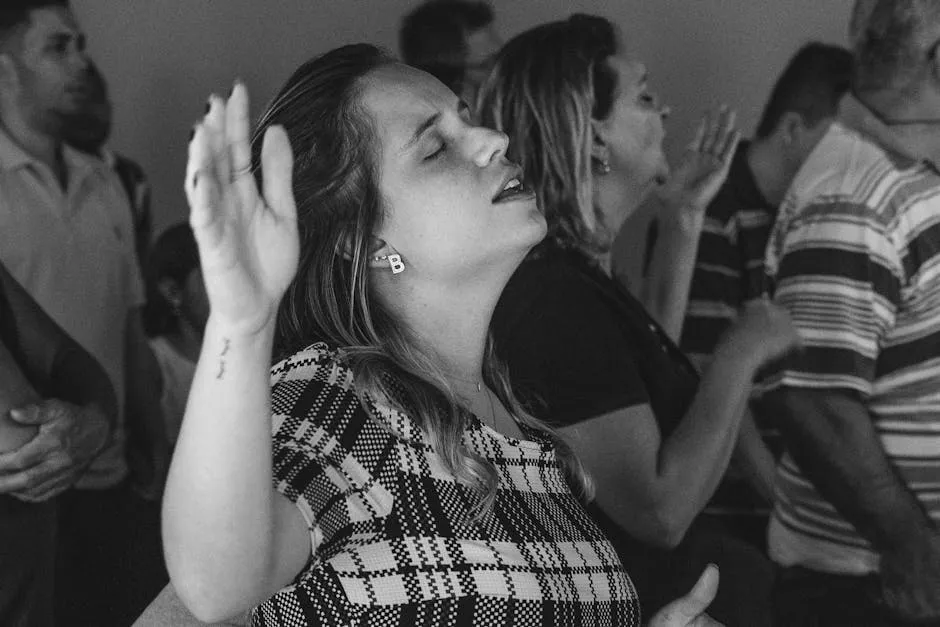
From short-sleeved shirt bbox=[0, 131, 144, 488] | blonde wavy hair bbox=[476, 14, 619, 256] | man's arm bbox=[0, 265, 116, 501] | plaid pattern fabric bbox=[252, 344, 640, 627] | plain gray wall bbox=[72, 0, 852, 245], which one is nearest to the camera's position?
plaid pattern fabric bbox=[252, 344, 640, 627]

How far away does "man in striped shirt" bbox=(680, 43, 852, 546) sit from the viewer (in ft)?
9.19

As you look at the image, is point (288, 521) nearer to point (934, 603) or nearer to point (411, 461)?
point (411, 461)

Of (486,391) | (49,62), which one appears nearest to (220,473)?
(486,391)

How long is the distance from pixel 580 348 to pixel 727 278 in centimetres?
142

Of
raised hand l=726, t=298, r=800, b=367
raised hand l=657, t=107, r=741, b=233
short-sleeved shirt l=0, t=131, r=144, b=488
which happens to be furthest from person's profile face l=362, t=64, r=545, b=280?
short-sleeved shirt l=0, t=131, r=144, b=488

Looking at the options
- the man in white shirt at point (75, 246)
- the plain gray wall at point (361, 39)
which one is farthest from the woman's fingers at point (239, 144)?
the plain gray wall at point (361, 39)

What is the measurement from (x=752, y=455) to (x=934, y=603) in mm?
794

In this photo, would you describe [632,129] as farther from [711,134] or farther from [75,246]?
[75,246]

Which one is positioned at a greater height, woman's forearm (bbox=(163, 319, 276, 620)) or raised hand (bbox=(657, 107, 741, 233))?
woman's forearm (bbox=(163, 319, 276, 620))

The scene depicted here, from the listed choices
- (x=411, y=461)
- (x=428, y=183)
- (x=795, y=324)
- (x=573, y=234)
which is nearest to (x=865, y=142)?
(x=795, y=324)

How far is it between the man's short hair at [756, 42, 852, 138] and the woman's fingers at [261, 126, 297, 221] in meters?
2.64

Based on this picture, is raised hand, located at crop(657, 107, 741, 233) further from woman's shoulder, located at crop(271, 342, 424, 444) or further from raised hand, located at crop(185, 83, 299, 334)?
raised hand, located at crop(185, 83, 299, 334)

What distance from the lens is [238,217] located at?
88cm

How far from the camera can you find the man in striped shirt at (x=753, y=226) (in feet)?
9.19
